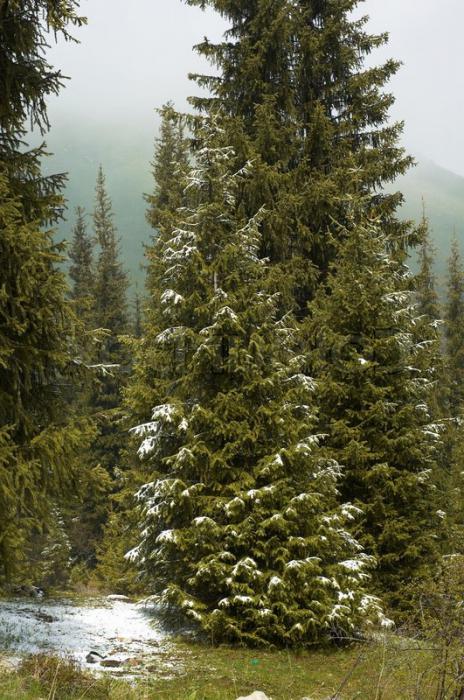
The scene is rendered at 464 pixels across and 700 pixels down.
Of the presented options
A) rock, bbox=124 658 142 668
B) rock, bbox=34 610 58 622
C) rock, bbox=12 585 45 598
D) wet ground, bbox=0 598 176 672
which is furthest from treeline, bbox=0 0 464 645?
rock, bbox=12 585 45 598

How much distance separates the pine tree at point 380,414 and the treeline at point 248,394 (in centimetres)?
4

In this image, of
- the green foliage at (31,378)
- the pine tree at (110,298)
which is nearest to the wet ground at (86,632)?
the green foliage at (31,378)

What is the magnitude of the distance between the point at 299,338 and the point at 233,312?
4.93 m

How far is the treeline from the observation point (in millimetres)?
7473

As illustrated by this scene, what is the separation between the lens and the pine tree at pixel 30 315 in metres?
6.80

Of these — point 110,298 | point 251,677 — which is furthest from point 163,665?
point 110,298

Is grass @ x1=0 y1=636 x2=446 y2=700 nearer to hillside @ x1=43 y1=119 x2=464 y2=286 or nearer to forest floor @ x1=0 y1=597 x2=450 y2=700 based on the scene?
forest floor @ x1=0 y1=597 x2=450 y2=700

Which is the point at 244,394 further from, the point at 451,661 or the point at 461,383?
the point at 461,383

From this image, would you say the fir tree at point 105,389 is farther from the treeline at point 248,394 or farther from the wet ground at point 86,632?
the wet ground at point 86,632

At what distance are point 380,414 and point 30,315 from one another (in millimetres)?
6747

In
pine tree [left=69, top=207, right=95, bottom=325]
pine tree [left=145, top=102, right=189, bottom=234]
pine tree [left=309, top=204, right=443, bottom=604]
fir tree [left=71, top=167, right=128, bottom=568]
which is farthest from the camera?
pine tree [left=69, top=207, right=95, bottom=325]

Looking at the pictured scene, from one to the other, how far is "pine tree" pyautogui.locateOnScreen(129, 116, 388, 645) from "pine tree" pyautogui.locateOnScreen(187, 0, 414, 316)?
205 inches

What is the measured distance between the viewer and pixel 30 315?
24.0ft

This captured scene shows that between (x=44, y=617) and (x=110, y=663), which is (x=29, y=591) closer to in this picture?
(x=44, y=617)
